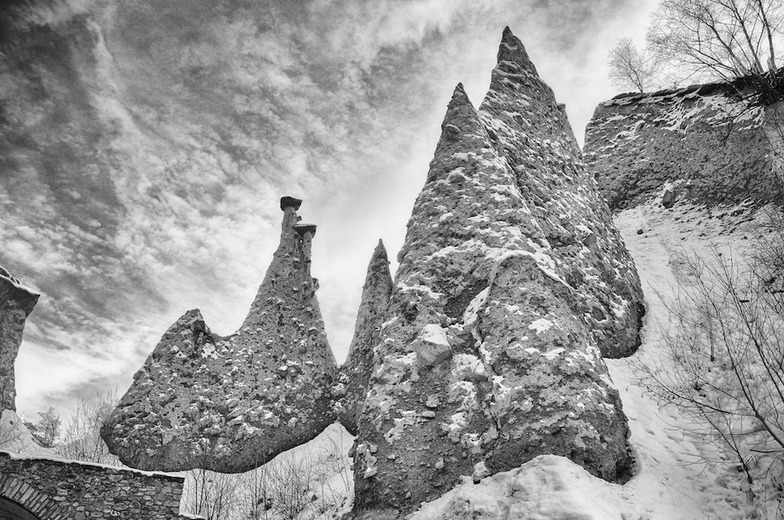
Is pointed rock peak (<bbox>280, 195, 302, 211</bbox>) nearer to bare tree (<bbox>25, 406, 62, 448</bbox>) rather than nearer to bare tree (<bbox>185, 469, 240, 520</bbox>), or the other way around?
bare tree (<bbox>185, 469, 240, 520</bbox>)

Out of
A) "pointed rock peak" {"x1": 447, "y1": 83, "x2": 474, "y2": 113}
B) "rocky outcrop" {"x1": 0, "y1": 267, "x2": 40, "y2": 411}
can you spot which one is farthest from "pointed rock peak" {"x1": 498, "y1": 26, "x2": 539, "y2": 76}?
"rocky outcrop" {"x1": 0, "y1": 267, "x2": 40, "y2": 411}

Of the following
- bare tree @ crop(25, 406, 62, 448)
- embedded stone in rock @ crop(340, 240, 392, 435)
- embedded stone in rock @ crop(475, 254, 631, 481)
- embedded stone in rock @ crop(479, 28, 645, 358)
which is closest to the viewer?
embedded stone in rock @ crop(475, 254, 631, 481)

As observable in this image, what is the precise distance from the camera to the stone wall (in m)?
10.1

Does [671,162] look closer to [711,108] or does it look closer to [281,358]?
[711,108]

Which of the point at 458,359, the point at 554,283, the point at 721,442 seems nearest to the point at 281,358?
the point at 458,359

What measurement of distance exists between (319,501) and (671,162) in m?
15.5

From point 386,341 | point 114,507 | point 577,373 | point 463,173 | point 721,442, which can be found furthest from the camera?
point 114,507

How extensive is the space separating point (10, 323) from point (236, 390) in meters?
14.0

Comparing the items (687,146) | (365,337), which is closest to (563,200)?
(365,337)

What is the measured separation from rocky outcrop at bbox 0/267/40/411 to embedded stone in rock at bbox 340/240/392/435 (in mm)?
14997

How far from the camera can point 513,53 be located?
1350 centimetres

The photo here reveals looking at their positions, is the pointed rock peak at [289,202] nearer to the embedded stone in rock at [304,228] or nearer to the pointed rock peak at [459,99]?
the embedded stone in rock at [304,228]

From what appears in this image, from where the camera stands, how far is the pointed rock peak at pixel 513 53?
13258mm

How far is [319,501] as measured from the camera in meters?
11.3
